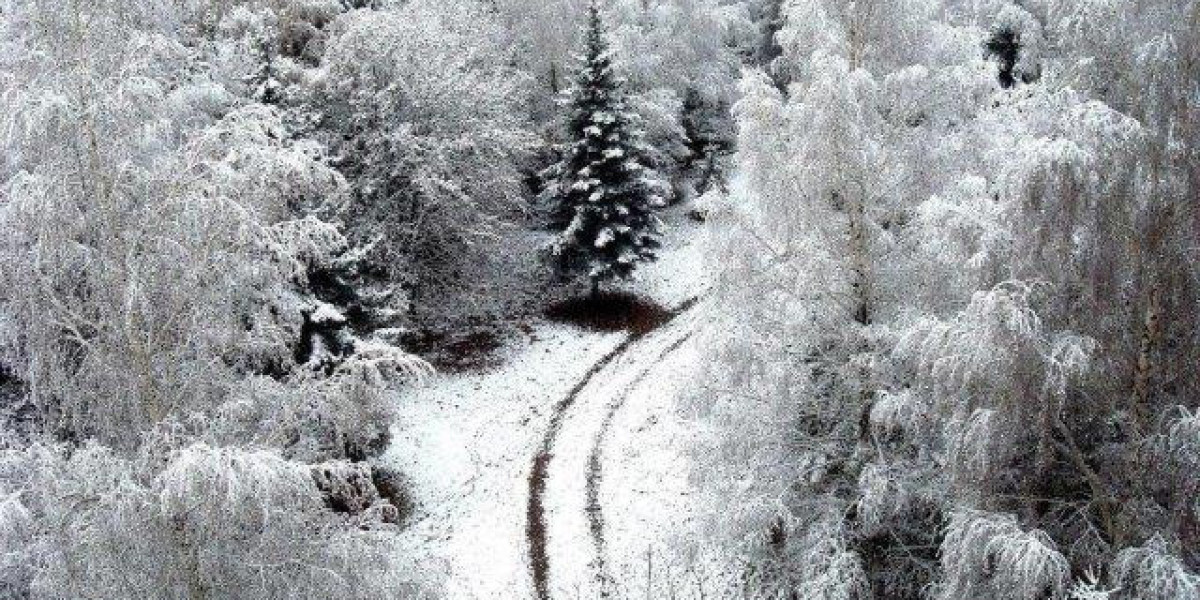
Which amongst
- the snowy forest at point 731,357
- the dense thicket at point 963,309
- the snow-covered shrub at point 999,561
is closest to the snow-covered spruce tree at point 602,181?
the snowy forest at point 731,357

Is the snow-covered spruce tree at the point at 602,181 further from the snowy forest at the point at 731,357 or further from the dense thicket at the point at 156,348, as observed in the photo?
the dense thicket at the point at 156,348

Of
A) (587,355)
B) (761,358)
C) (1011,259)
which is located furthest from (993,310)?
(587,355)

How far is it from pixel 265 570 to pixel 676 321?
2193 cm

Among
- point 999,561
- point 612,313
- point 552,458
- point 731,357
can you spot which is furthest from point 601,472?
point 999,561

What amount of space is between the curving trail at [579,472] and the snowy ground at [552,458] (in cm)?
4

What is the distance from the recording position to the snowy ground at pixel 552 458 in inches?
754

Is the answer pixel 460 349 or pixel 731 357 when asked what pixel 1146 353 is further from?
pixel 460 349

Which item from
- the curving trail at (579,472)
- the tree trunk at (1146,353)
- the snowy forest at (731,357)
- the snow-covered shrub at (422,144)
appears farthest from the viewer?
the snow-covered shrub at (422,144)

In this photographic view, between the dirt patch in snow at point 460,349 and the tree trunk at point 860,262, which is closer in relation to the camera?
the tree trunk at point 860,262

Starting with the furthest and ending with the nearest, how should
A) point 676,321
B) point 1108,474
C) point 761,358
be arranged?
point 676,321
point 761,358
point 1108,474

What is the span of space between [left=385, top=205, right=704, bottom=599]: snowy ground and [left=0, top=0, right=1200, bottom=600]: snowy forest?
0.11 meters

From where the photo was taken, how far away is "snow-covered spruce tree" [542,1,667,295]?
28.6 m

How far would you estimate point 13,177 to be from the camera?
8242 mm

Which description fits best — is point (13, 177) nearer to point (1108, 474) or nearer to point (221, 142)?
point (221, 142)
